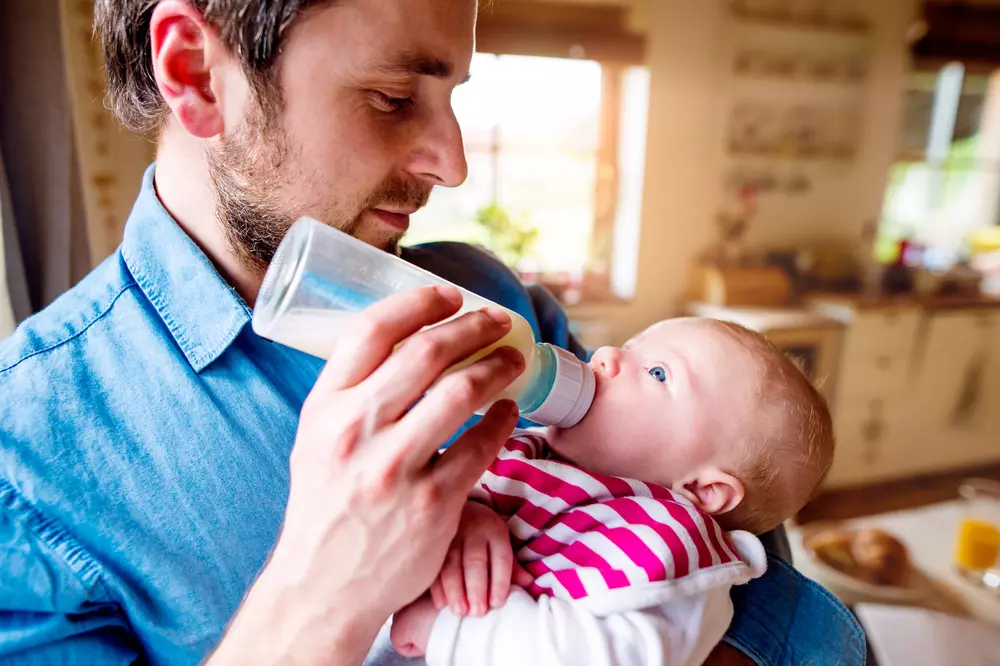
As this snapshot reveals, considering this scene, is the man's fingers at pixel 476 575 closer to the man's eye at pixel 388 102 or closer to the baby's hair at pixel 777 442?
the baby's hair at pixel 777 442

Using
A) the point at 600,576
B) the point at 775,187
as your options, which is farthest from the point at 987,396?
the point at 600,576

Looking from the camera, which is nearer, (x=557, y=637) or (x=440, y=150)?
(x=557, y=637)

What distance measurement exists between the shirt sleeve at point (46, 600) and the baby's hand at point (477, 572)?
0.39 meters

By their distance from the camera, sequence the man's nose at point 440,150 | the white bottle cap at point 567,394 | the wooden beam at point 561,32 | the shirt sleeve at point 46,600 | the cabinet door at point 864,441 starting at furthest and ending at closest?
the cabinet door at point 864,441, the wooden beam at point 561,32, the man's nose at point 440,150, the white bottle cap at point 567,394, the shirt sleeve at point 46,600

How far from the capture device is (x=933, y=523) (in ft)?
6.72

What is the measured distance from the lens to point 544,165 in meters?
4.06

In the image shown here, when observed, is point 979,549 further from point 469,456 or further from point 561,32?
point 561,32

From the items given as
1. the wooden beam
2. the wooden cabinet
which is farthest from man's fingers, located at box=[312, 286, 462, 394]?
the wooden cabinet

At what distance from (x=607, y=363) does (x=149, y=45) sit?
0.84 metres

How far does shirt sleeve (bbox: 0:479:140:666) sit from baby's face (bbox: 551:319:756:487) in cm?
59

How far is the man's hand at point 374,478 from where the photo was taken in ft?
1.86

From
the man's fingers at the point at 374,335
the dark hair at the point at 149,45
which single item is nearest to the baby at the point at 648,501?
the man's fingers at the point at 374,335

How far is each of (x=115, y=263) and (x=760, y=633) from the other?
0.99m

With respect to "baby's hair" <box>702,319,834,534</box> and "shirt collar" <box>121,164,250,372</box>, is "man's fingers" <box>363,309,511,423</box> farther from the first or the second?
"baby's hair" <box>702,319,834,534</box>
